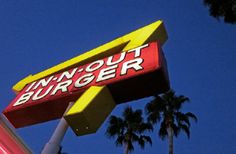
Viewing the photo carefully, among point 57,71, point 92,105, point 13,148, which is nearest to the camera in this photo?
point 13,148

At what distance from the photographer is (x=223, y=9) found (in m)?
17.6

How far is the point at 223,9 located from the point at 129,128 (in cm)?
1974

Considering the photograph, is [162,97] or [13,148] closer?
[13,148]

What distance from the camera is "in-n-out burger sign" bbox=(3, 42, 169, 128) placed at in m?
5.98

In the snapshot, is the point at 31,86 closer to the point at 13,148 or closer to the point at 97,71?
the point at 97,71

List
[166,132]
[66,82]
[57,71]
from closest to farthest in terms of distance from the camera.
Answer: [66,82] < [57,71] < [166,132]

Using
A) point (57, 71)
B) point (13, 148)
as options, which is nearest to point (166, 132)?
point (57, 71)

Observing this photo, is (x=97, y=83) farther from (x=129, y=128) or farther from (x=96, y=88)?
(x=129, y=128)

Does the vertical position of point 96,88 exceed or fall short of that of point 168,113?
it exceeds it

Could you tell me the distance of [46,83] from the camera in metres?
7.41

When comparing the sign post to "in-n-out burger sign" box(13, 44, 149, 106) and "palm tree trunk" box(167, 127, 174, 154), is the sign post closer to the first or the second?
"in-n-out burger sign" box(13, 44, 149, 106)

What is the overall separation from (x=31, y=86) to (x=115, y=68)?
7.62 ft

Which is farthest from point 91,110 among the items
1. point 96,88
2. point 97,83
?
point 97,83

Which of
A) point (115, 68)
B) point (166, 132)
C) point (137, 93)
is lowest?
point (166, 132)
